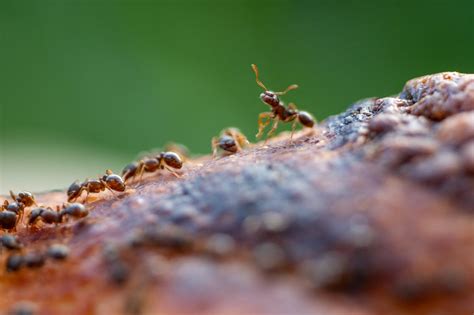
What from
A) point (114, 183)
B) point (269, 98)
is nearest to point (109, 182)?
point (114, 183)

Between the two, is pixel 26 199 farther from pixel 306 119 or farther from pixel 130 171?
pixel 306 119

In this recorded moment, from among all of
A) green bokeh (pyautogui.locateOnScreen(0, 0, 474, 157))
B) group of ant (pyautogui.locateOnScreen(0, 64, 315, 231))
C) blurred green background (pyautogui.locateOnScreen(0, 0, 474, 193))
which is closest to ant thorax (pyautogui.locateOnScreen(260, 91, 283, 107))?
group of ant (pyautogui.locateOnScreen(0, 64, 315, 231))

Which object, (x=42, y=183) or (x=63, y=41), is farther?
(x=63, y=41)

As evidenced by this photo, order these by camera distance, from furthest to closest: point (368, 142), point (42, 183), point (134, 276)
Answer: point (42, 183) → point (368, 142) → point (134, 276)

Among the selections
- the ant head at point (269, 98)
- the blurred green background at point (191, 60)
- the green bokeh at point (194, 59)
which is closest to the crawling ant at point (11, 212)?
the ant head at point (269, 98)

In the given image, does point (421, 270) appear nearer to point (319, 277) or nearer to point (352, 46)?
point (319, 277)

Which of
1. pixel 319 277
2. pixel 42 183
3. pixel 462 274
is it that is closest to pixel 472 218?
pixel 462 274
